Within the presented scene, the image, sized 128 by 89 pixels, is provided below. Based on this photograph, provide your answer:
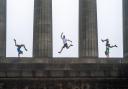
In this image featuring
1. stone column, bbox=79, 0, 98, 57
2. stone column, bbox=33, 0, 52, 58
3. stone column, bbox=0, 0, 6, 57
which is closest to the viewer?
stone column, bbox=33, 0, 52, 58

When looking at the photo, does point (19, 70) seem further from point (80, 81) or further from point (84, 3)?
point (84, 3)

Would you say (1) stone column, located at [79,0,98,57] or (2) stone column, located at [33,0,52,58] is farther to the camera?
(1) stone column, located at [79,0,98,57]

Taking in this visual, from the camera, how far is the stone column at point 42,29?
73375 mm

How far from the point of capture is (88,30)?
244 ft

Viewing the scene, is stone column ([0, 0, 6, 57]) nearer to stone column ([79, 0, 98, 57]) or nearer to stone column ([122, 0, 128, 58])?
stone column ([79, 0, 98, 57])

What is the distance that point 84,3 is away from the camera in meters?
75.4

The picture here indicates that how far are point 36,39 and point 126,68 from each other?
16.3 metres

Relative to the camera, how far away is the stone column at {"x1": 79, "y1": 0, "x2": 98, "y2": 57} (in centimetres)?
7406

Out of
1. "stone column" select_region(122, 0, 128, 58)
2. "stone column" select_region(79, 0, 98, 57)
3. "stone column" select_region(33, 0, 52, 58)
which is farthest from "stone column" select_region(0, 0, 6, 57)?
"stone column" select_region(122, 0, 128, 58)

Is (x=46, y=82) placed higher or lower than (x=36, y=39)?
lower

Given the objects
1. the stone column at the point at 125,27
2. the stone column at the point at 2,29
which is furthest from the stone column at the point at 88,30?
the stone column at the point at 2,29

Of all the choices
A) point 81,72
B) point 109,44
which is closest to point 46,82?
point 81,72

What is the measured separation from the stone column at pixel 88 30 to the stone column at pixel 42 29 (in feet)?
17.0

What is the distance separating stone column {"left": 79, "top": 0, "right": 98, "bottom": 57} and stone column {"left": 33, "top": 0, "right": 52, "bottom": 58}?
5.18m
